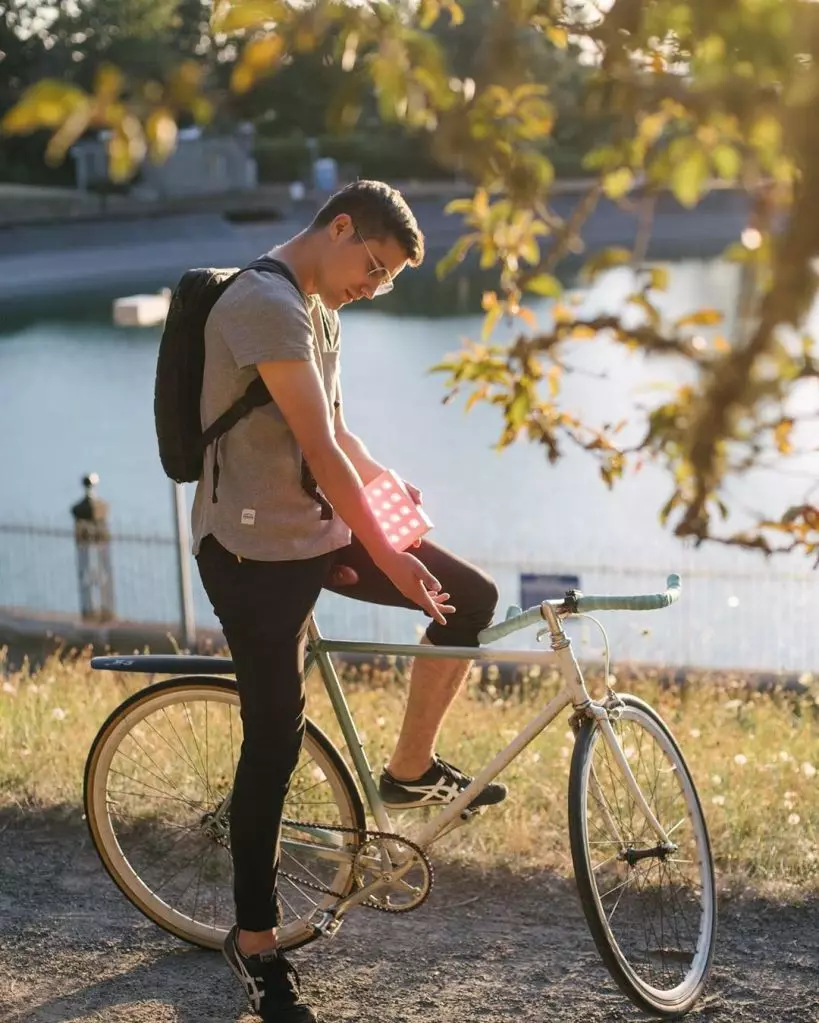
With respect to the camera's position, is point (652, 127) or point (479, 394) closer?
point (652, 127)

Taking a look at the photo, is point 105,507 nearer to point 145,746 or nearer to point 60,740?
point 60,740

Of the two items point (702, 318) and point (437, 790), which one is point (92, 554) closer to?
point (437, 790)

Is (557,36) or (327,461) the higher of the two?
(557,36)

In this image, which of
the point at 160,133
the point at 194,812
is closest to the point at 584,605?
the point at 194,812

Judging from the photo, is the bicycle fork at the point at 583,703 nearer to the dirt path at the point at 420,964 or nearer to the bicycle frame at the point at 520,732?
the bicycle frame at the point at 520,732

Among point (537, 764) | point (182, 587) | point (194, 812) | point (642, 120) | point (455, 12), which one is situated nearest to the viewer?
point (642, 120)

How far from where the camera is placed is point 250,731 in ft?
10.4

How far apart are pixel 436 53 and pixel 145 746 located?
2.61 metres

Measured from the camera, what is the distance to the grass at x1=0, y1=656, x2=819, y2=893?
13.5 ft

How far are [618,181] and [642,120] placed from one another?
0.20 metres

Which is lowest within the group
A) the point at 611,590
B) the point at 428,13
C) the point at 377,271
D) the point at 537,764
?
the point at 611,590

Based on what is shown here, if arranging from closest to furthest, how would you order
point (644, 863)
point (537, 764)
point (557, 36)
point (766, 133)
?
point (766, 133)
point (557, 36)
point (644, 863)
point (537, 764)

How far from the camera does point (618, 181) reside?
208 centimetres

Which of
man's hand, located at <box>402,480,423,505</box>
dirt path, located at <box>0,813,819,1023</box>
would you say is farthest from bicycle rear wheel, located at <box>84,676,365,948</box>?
man's hand, located at <box>402,480,423,505</box>
